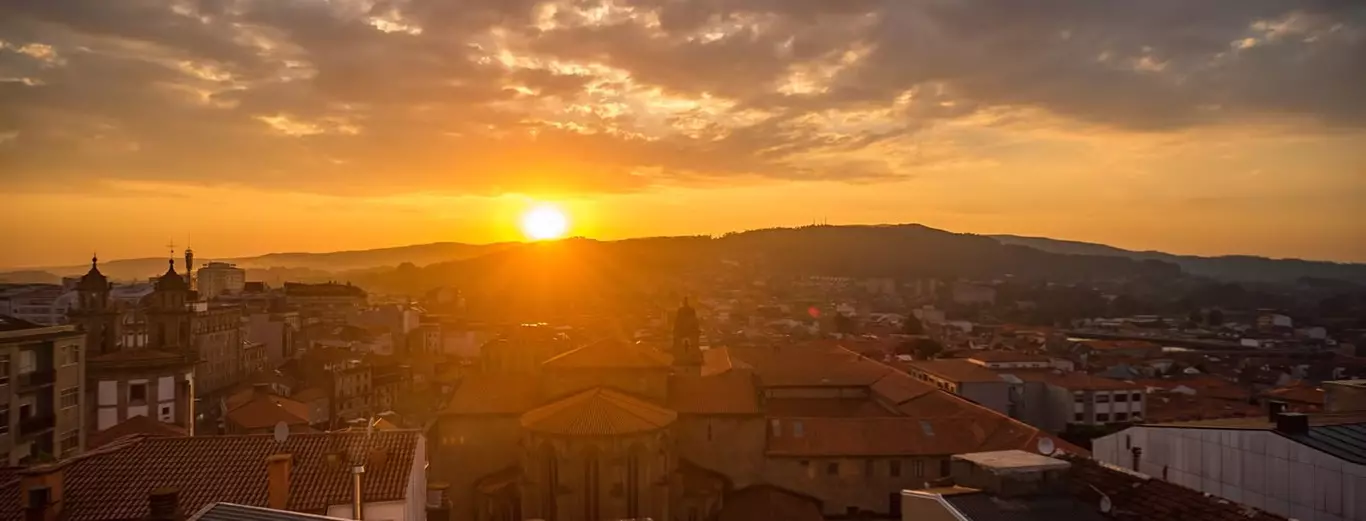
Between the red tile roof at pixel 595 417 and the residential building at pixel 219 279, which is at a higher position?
the residential building at pixel 219 279

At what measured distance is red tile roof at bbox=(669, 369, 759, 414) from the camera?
34812mm

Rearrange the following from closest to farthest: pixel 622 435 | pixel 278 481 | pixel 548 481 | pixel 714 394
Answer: pixel 278 481, pixel 622 435, pixel 548 481, pixel 714 394

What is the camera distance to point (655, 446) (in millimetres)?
30438

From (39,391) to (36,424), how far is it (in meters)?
0.90

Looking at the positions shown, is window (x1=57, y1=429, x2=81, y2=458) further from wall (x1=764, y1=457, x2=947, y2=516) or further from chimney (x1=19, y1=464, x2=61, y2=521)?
wall (x1=764, y1=457, x2=947, y2=516)

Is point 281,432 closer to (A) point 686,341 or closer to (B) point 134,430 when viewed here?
(B) point 134,430

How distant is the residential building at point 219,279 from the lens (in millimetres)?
146975

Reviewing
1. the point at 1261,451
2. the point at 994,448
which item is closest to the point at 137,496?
the point at 1261,451

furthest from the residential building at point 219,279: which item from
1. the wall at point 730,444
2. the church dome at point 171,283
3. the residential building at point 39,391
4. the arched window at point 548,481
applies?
the arched window at point 548,481

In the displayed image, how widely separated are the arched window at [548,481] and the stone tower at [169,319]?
25.8 meters

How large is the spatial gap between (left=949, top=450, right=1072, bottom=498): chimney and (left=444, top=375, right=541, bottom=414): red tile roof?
19.4 m

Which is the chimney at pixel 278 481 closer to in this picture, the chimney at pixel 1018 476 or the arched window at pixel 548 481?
the arched window at pixel 548 481

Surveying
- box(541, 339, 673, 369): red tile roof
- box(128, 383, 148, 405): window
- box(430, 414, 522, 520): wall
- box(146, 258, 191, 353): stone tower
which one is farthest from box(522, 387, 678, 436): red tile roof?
box(146, 258, 191, 353): stone tower

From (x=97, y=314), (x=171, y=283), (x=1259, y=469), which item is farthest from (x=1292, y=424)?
(x=97, y=314)
